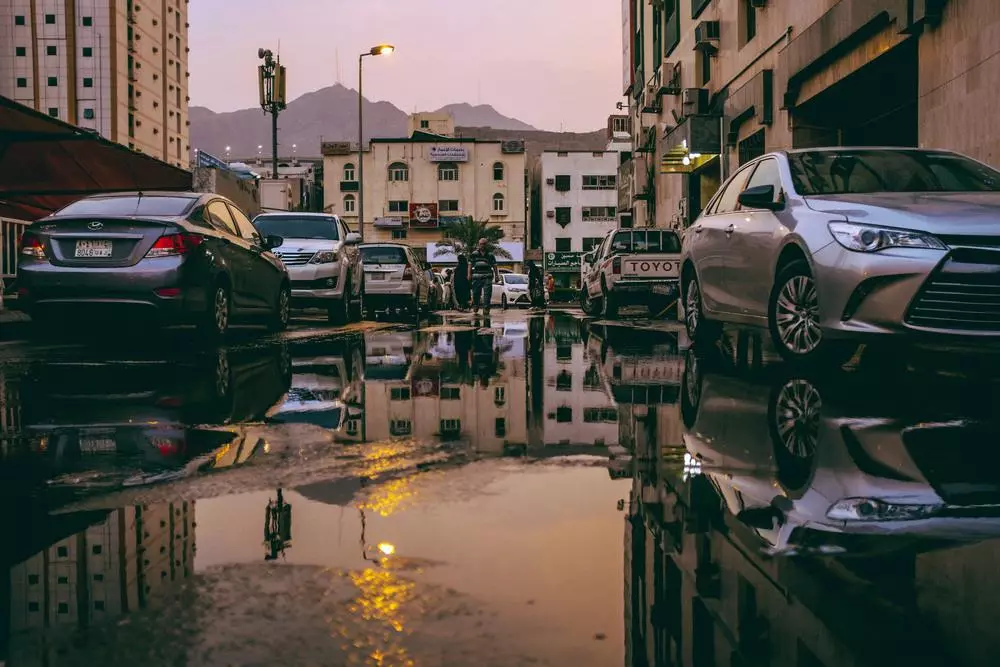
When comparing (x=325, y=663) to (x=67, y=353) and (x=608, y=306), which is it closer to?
(x=67, y=353)

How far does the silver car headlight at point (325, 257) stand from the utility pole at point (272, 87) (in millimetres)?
24797

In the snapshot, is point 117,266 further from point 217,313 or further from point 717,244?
point 717,244

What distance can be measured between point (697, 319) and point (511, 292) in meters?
34.0

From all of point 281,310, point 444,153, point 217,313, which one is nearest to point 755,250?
point 217,313

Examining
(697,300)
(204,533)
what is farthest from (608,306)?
(204,533)

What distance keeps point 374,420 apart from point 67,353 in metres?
5.62

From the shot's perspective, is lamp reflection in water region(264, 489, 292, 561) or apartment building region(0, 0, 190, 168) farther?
apartment building region(0, 0, 190, 168)

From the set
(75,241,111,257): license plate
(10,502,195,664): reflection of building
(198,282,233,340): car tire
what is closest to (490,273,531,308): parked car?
(198,282,233,340): car tire

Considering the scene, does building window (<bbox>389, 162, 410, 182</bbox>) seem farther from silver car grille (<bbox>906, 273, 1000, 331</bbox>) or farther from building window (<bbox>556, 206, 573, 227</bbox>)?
silver car grille (<bbox>906, 273, 1000, 331</bbox>)

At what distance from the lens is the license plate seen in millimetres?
9594

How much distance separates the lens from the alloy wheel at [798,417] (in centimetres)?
455

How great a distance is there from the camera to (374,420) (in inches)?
218

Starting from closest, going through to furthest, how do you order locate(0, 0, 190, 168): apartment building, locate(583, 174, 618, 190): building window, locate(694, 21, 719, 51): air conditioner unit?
locate(694, 21, 719, 51): air conditioner unit → locate(583, 174, 618, 190): building window → locate(0, 0, 190, 168): apartment building

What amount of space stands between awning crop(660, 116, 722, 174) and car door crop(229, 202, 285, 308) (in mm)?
13282
